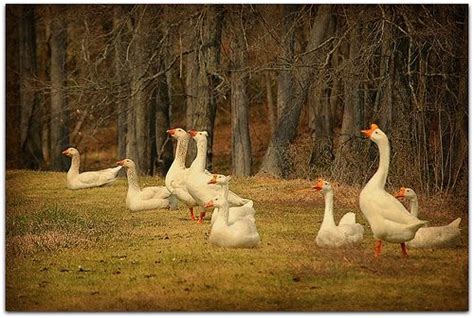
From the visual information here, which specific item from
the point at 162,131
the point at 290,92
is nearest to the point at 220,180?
the point at 290,92

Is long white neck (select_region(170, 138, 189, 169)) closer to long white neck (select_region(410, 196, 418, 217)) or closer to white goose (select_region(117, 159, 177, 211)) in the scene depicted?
white goose (select_region(117, 159, 177, 211))

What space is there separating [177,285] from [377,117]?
249 centimetres

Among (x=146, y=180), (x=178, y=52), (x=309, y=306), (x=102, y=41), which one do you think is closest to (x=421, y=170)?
(x=309, y=306)

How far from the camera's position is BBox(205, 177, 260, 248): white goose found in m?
9.03

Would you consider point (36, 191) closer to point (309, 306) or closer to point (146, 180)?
point (146, 180)

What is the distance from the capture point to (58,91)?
11859 mm

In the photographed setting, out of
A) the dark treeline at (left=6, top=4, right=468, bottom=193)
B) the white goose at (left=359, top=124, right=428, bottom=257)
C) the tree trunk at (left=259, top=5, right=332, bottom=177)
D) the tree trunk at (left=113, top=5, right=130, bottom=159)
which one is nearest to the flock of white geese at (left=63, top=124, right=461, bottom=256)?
the white goose at (left=359, top=124, right=428, bottom=257)

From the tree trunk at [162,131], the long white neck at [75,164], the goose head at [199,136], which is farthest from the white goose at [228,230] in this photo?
the tree trunk at [162,131]

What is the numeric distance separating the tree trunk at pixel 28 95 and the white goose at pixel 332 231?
312cm

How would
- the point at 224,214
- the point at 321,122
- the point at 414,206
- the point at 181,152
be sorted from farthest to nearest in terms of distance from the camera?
1. the point at 321,122
2. the point at 181,152
3. the point at 224,214
4. the point at 414,206

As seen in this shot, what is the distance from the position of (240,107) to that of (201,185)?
3827 mm

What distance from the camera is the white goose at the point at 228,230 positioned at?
9.03 m

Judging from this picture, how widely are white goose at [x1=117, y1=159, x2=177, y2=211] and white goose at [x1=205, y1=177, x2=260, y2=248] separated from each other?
1.09m

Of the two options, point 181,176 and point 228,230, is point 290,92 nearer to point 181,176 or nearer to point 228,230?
point 181,176
